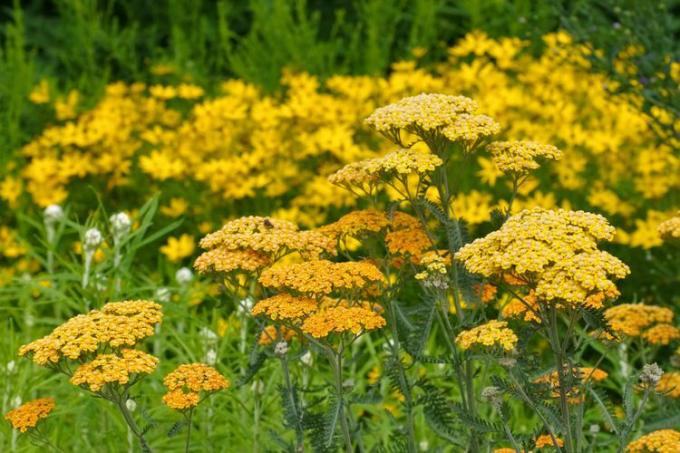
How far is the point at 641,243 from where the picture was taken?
5.28 m

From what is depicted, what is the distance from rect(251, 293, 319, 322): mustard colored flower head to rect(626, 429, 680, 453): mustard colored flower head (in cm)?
89

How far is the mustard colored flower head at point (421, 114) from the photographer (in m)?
2.97

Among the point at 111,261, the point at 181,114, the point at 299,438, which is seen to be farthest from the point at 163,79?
the point at 299,438

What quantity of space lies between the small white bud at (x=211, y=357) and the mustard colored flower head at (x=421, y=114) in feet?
4.18

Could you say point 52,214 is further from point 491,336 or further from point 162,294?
point 491,336

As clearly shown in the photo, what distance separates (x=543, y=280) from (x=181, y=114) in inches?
182

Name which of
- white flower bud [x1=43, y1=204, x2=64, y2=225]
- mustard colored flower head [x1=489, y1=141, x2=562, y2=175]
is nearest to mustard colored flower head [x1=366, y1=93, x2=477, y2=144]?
mustard colored flower head [x1=489, y1=141, x2=562, y2=175]

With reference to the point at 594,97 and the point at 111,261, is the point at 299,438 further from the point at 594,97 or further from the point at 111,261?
the point at 594,97

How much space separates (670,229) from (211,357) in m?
1.69

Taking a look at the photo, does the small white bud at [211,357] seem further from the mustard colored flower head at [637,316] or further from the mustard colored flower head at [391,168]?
the mustard colored flower head at [637,316]

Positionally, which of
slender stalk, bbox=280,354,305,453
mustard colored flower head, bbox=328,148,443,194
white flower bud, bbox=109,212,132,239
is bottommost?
white flower bud, bbox=109,212,132,239

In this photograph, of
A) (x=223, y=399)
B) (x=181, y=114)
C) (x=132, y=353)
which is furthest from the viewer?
(x=181, y=114)

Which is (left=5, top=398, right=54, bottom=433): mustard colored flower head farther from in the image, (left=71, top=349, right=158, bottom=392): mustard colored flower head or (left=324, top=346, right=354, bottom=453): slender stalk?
(left=324, top=346, right=354, bottom=453): slender stalk

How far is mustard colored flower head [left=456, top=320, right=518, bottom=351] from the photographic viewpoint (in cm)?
264
